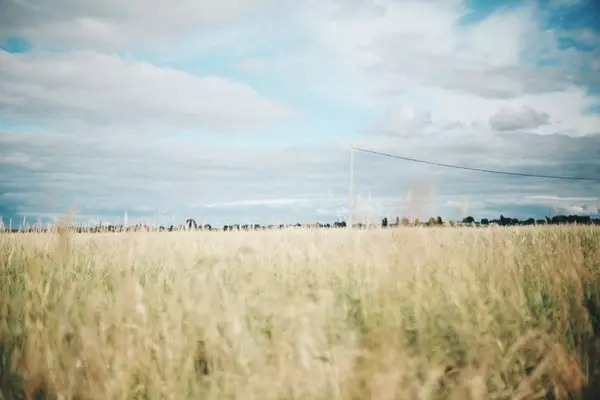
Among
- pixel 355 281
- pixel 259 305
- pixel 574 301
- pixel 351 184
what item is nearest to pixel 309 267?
pixel 355 281

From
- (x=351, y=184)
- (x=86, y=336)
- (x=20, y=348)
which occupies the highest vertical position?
(x=351, y=184)

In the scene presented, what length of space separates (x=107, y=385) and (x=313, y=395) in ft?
3.43

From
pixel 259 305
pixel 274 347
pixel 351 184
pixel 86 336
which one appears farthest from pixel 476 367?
pixel 351 184

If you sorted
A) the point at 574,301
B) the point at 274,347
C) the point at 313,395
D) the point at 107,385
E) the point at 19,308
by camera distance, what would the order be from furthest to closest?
the point at 574,301 → the point at 19,308 → the point at 274,347 → the point at 107,385 → the point at 313,395

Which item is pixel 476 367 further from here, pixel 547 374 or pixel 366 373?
pixel 366 373

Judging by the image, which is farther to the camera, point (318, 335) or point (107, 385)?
point (318, 335)

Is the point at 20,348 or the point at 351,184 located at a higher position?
the point at 351,184

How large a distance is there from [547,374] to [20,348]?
334cm

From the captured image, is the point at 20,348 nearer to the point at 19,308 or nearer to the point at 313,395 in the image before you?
the point at 19,308

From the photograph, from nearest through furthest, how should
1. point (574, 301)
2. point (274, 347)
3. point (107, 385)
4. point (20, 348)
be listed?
point (107, 385)
point (274, 347)
point (20, 348)
point (574, 301)

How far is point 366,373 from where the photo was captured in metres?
2.16

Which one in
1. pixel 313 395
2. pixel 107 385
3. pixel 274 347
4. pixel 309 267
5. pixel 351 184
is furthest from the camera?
pixel 351 184

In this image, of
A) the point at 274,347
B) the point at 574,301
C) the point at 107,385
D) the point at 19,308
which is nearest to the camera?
the point at 107,385

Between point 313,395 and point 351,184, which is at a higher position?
point 351,184
